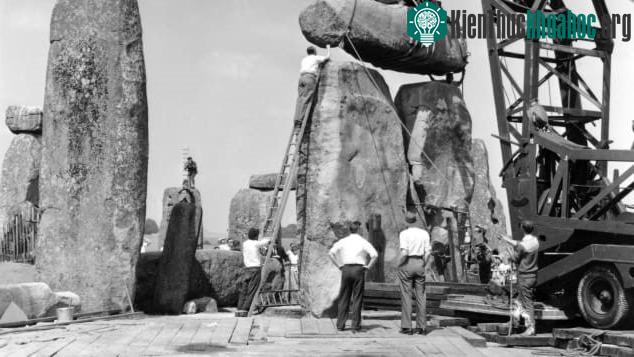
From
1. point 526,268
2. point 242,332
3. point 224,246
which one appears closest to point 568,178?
point 526,268

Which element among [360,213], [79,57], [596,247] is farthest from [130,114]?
[596,247]

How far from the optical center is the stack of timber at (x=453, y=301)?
33.8 ft

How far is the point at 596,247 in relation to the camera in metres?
9.52

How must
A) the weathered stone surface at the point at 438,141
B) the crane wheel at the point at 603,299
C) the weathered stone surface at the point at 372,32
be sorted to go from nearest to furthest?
the crane wheel at the point at 603,299 → the weathered stone surface at the point at 372,32 → the weathered stone surface at the point at 438,141

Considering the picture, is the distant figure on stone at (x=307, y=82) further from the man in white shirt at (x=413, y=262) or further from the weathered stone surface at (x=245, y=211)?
the weathered stone surface at (x=245, y=211)

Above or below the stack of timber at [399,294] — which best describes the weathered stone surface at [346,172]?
above

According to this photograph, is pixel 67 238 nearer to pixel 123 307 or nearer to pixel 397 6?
pixel 123 307

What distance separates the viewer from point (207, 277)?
1421 centimetres

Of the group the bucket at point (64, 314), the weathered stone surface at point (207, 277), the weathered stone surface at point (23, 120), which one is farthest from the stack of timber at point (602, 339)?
the weathered stone surface at point (23, 120)

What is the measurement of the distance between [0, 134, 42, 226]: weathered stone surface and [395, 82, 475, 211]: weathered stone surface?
293 inches

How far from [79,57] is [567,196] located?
22.9 feet

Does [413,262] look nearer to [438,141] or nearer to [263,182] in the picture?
[438,141]

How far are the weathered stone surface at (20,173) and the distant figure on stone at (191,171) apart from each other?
3.05 metres

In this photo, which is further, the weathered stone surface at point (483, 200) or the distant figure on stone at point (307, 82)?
the weathered stone surface at point (483, 200)
